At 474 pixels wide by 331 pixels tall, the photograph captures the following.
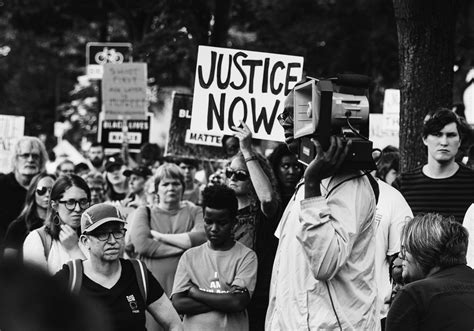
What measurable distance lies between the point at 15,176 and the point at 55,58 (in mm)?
32963

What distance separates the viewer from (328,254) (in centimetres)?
403

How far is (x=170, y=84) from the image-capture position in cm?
2662

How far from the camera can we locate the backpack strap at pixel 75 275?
499cm

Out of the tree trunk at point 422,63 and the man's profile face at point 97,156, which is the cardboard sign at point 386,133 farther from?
the tree trunk at point 422,63

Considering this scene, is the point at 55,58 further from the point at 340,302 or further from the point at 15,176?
the point at 340,302

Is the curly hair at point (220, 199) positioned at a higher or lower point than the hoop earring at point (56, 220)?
higher

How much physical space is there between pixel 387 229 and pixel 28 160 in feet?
14.7

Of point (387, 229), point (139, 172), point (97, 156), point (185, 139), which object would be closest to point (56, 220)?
point (387, 229)

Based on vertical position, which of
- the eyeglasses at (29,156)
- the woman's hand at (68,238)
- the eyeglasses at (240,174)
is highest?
the eyeglasses at (240,174)

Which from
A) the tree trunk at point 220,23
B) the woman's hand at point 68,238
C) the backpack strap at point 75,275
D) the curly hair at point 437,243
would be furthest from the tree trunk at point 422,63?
the tree trunk at point 220,23

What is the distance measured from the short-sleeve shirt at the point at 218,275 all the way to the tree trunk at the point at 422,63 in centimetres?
240

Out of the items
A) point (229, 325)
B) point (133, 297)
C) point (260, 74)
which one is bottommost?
point (229, 325)

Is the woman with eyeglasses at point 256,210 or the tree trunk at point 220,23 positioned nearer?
the woman with eyeglasses at point 256,210

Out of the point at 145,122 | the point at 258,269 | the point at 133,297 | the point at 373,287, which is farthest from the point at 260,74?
the point at 145,122
